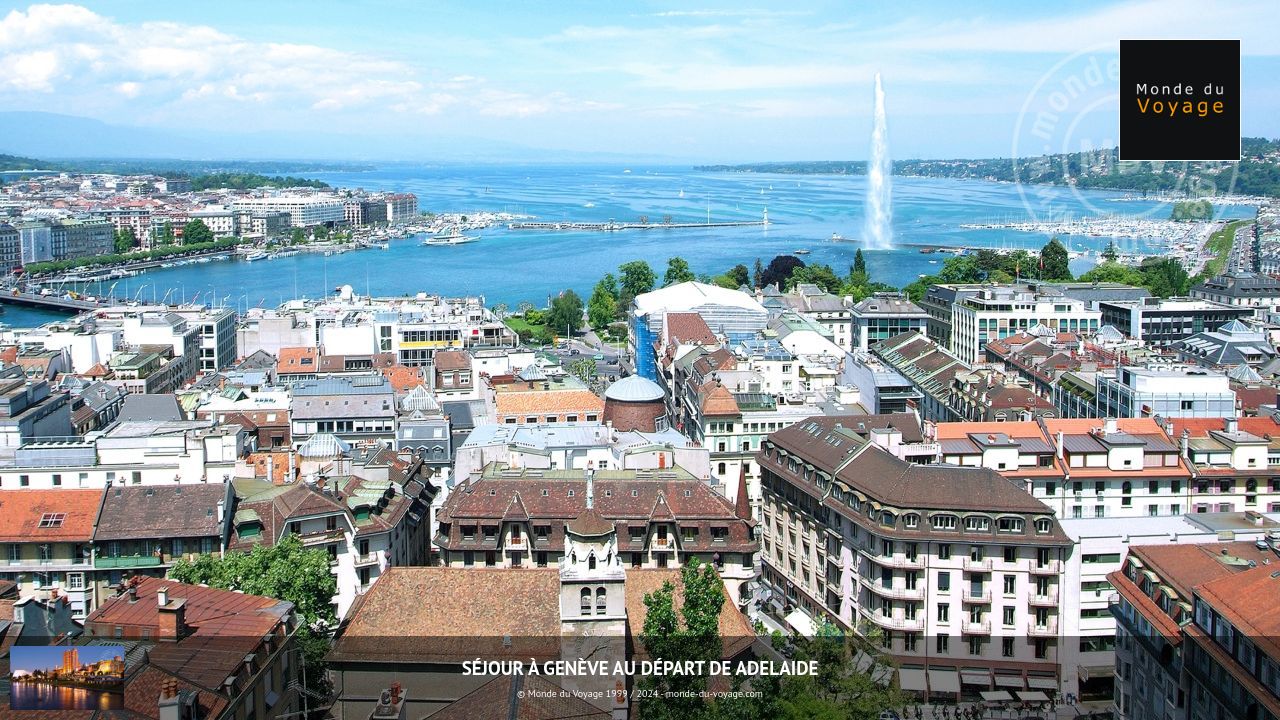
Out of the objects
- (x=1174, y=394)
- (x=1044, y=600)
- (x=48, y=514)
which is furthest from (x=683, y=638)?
(x=1174, y=394)

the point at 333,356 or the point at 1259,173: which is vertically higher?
the point at 1259,173

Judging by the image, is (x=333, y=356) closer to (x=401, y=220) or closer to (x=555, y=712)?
(x=555, y=712)

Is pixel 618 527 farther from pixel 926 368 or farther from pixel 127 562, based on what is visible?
pixel 926 368

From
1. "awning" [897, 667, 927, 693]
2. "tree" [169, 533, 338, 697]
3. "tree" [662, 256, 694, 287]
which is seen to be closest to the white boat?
"tree" [662, 256, 694, 287]

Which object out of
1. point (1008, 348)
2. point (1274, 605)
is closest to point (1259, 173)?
point (1008, 348)

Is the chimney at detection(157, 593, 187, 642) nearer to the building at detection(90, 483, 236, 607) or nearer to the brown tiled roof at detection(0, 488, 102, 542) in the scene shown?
the building at detection(90, 483, 236, 607)

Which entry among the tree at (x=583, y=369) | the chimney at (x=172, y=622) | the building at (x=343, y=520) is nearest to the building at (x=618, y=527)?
the building at (x=343, y=520)
